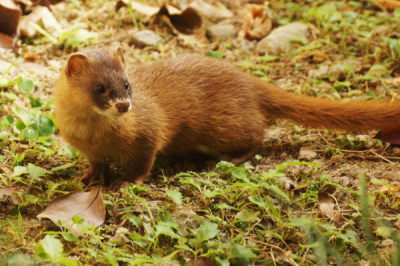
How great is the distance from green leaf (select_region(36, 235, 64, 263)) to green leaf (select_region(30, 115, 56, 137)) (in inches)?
53.3

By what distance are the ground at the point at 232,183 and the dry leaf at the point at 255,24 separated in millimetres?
115

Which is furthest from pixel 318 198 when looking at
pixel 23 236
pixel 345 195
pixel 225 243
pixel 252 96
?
pixel 23 236

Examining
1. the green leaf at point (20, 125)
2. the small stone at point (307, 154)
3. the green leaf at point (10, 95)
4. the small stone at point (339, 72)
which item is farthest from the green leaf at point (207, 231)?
the small stone at point (339, 72)

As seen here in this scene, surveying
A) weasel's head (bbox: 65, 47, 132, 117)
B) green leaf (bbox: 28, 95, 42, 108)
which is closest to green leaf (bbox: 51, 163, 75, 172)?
weasel's head (bbox: 65, 47, 132, 117)

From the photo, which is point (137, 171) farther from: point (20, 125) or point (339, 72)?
point (339, 72)

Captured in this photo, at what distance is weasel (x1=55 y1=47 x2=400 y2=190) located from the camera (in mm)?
→ 2795

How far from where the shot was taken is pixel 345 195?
283 centimetres

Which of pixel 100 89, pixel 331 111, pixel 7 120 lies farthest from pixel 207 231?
pixel 7 120

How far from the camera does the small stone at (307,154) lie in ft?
11.0

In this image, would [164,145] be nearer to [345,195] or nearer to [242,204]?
[242,204]

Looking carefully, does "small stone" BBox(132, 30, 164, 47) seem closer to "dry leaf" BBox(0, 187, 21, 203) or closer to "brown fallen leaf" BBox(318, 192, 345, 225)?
"dry leaf" BBox(0, 187, 21, 203)

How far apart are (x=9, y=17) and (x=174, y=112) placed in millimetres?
2689

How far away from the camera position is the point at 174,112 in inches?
131

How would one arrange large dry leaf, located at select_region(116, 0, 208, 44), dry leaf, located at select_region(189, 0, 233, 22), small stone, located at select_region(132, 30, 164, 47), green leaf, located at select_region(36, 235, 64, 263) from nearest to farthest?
green leaf, located at select_region(36, 235, 64, 263), small stone, located at select_region(132, 30, 164, 47), large dry leaf, located at select_region(116, 0, 208, 44), dry leaf, located at select_region(189, 0, 233, 22)
